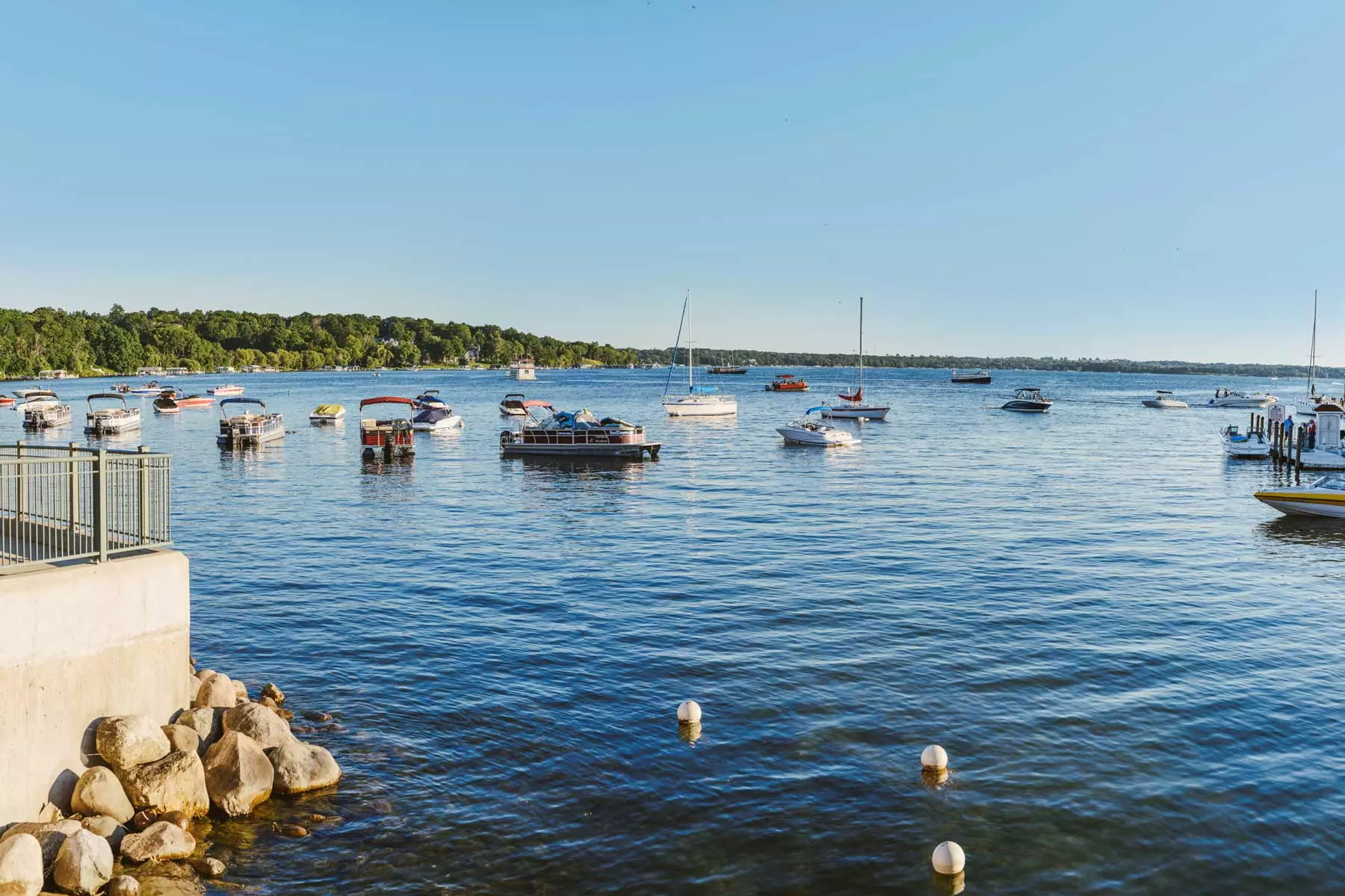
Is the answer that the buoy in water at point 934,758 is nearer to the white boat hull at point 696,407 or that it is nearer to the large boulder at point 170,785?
the large boulder at point 170,785

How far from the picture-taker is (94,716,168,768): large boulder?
11984mm

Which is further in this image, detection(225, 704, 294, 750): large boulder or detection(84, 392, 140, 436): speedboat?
detection(84, 392, 140, 436): speedboat

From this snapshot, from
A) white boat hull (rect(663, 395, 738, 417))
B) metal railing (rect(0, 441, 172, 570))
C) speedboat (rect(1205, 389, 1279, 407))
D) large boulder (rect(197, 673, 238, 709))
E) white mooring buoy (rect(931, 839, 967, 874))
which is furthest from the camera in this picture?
speedboat (rect(1205, 389, 1279, 407))

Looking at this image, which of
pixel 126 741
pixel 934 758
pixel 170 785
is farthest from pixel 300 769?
pixel 934 758

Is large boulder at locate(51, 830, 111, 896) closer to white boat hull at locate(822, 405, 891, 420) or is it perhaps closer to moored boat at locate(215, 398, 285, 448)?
moored boat at locate(215, 398, 285, 448)

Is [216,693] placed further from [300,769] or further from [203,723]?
[300,769]

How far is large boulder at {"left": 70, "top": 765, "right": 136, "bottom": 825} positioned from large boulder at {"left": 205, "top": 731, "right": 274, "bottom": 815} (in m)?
1.00

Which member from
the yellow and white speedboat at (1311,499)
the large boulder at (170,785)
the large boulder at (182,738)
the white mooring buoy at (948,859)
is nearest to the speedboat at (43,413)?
the large boulder at (182,738)

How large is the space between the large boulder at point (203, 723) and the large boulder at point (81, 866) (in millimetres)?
2672

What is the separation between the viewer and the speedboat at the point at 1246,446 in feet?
210

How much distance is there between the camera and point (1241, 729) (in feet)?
51.9

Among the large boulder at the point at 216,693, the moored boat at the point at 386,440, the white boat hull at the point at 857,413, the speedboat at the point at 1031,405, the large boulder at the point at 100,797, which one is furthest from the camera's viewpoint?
the speedboat at the point at 1031,405

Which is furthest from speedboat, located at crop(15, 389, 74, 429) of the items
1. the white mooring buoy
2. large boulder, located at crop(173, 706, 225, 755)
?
the white mooring buoy

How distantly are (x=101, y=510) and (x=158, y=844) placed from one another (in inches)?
163
